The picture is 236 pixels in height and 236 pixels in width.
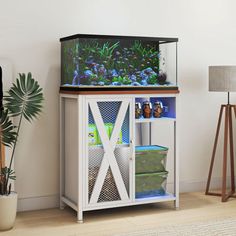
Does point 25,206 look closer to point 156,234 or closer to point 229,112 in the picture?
point 156,234

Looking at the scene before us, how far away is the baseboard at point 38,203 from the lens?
4.09 meters

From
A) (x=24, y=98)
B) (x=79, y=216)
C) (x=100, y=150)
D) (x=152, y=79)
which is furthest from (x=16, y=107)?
(x=152, y=79)

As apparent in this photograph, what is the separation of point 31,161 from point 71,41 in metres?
1.08

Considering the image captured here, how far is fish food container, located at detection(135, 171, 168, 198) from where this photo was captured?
159 inches

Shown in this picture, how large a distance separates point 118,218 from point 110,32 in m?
1.64

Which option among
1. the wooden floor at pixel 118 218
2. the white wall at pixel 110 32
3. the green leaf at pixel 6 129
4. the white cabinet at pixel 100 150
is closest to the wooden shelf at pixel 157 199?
the white cabinet at pixel 100 150

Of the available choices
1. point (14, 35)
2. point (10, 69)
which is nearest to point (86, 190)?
point (10, 69)

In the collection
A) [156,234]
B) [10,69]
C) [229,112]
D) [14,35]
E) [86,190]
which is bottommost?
[156,234]

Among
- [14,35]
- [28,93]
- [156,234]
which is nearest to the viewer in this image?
[156,234]

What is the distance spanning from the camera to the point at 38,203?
4152 millimetres

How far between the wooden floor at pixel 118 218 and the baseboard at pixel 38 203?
0.07 meters

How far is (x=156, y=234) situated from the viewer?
3488 millimetres

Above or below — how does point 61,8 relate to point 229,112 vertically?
above

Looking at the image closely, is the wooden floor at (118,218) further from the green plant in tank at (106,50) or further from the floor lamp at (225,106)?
the green plant in tank at (106,50)
